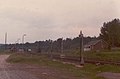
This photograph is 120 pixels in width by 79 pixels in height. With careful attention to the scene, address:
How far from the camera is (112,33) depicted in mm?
117875

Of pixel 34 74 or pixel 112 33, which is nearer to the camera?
pixel 34 74

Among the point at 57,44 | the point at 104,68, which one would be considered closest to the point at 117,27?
the point at 57,44

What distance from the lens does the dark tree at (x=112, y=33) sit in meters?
116

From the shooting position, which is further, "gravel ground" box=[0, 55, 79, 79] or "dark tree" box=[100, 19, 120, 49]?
"dark tree" box=[100, 19, 120, 49]

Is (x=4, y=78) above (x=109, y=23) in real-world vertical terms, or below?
below

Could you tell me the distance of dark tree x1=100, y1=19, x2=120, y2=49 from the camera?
116 meters

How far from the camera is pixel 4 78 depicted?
1181 inches

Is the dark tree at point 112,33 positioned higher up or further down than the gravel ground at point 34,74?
higher up

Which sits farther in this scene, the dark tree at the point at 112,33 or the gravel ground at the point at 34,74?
the dark tree at the point at 112,33

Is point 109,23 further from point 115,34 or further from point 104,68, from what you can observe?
point 104,68

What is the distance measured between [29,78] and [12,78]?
4.94 ft

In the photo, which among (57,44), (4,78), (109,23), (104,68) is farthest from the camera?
(57,44)

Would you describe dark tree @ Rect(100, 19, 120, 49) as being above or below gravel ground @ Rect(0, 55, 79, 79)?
above

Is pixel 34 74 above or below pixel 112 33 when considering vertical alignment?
below
